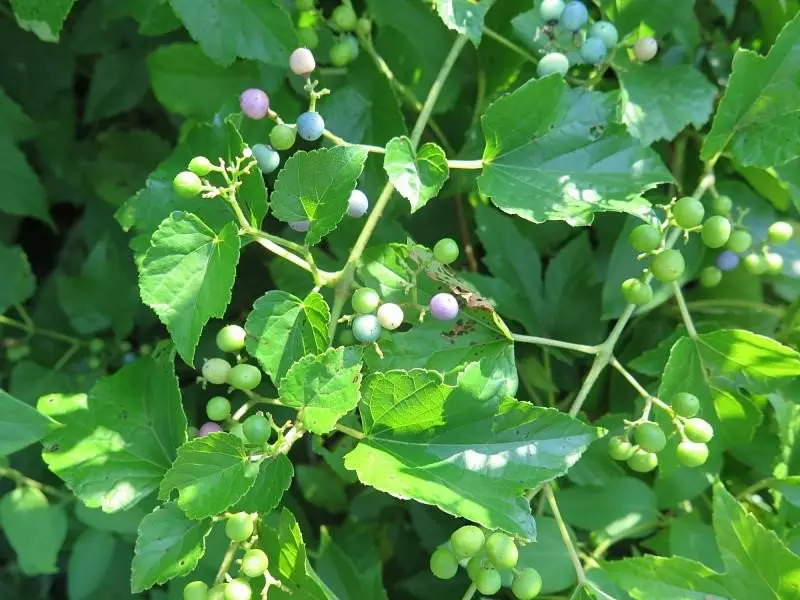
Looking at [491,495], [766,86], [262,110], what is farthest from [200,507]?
[766,86]

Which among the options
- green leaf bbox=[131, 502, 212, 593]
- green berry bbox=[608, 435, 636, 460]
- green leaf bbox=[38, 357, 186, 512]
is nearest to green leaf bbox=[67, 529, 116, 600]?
green leaf bbox=[38, 357, 186, 512]

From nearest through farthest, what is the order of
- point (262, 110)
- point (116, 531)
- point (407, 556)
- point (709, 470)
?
point (262, 110)
point (709, 470)
point (116, 531)
point (407, 556)

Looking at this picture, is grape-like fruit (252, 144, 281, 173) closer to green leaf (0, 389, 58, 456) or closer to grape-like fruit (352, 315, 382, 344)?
grape-like fruit (352, 315, 382, 344)

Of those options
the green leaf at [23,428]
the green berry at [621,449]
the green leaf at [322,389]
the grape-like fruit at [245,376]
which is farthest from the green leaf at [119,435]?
the green berry at [621,449]

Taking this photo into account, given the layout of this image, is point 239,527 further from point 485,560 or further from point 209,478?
point 485,560

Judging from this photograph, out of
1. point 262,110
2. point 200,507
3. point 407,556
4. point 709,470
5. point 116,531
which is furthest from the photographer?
point 407,556

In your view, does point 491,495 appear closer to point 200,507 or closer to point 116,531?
point 200,507
